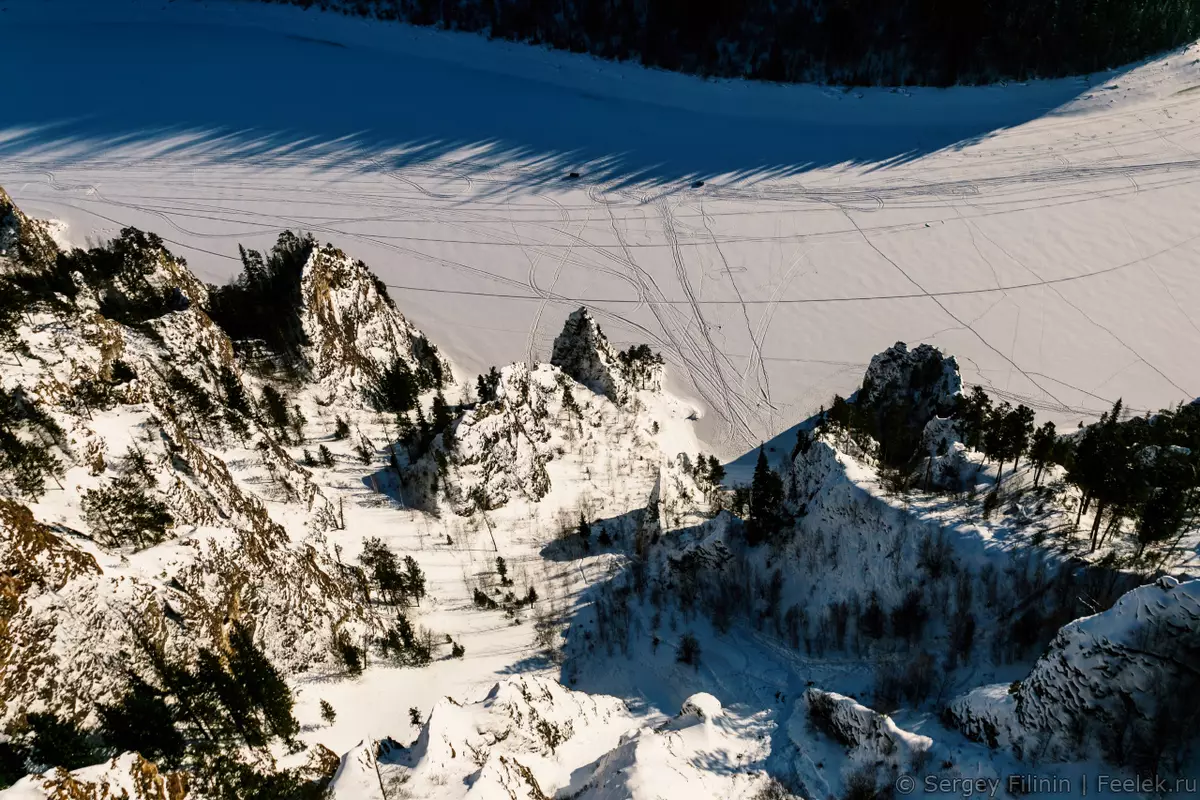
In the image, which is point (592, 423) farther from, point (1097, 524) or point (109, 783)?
point (109, 783)

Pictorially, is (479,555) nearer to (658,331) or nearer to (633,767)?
(633,767)

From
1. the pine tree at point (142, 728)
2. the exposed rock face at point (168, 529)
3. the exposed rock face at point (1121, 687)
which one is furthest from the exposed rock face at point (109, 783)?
the exposed rock face at point (1121, 687)

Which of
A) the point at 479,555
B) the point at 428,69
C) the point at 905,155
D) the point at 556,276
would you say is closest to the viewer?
the point at 479,555

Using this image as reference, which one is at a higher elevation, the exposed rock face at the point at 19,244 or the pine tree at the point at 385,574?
the exposed rock face at the point at 19,244

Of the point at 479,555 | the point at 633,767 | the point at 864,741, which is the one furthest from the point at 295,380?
the point at 864,741

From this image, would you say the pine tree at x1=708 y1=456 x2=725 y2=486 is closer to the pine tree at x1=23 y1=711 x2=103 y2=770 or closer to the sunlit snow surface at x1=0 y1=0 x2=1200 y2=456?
the sunlit snow surface at x1=0 y1=0 x2=1200 y2=456

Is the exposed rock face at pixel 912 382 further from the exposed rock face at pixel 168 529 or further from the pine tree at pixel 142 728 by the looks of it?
the pine tree at pixel 142 728

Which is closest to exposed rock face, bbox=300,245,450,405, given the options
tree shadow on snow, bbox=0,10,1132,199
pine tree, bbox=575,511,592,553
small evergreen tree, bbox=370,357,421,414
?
small evergreen tree, bbox=370,357,421,414

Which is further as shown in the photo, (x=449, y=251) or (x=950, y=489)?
(x=449, y=251)
